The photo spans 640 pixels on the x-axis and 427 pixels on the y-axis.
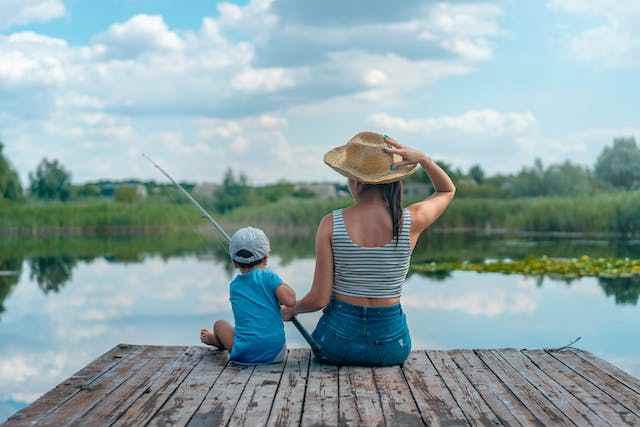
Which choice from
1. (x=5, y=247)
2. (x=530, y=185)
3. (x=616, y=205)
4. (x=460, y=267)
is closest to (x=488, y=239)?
(x=616, y=205)

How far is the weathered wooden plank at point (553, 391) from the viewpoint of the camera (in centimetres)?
285

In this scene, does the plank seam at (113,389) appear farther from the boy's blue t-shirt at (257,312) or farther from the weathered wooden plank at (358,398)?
the weathered wooden plank at (358,398)

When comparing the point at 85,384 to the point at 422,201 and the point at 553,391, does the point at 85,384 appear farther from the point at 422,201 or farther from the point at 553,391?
the point at 553,391

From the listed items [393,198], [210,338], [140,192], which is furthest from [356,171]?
[140,192]

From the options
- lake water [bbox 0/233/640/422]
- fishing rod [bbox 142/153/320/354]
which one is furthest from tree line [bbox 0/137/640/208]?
fishing rod [bbox 142/153/320/354]

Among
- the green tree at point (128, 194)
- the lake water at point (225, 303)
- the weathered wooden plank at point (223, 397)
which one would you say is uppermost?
the green tree at point (128, 194)

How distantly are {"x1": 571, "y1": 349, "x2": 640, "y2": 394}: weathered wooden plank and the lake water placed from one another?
1.43 m

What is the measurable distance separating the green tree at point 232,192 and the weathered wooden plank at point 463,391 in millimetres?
18042

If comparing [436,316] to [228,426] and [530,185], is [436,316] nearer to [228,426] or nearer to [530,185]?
[228,426]

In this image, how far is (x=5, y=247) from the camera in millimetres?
18250

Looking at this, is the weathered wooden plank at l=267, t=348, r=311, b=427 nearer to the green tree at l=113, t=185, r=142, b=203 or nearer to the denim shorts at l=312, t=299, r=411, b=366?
the denim shorts at l=312, t=299, r=411, b=366

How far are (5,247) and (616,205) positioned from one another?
13.1 m

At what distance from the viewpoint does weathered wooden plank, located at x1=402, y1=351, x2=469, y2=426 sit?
2.78m

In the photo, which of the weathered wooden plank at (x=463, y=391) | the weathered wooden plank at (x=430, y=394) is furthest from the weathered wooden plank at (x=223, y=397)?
the weathered wooden plank at (x=463, y=391)
